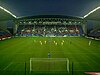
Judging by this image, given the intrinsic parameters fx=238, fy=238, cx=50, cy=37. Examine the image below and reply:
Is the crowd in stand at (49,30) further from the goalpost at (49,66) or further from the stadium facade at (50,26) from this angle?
the goalpost at (49,66)

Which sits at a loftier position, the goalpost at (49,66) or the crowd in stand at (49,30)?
the crowd in stand at (49,30)

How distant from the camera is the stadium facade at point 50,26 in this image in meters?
151

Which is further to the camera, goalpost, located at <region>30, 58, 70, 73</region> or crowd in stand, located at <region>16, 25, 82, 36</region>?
crowd in stand, located at <region>16, 25, 82, 36</region>

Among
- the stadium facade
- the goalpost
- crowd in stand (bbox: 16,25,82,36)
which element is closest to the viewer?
the goalpost

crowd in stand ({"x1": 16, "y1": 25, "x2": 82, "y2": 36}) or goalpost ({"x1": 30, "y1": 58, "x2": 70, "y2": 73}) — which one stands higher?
crowd in stand ({"x1": 16, "y1": 25, "x2": 82, "y2": 36})

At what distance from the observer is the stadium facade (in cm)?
15062

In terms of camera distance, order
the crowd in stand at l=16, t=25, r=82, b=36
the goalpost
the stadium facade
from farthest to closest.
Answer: the stadium facade
the crowd in stand at l=16, t=25, r=82, b=36
the goalpost

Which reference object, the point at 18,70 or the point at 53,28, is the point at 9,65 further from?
the point at 53,28

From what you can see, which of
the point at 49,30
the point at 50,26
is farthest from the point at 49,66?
the point at 50,26

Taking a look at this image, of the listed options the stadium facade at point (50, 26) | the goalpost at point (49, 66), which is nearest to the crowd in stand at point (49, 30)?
the stadium facade at point (50, 26)

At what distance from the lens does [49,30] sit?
157375 mm

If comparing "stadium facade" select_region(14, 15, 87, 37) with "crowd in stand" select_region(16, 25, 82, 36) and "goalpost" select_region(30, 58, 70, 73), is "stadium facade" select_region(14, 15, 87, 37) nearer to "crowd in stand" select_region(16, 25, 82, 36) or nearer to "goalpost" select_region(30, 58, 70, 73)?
"crowd in stand" select_region(16, 25, 82, 36)

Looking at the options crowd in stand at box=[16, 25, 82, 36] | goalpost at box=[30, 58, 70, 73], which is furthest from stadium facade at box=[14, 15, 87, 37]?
goalpost at box=[30, 58, 70, 73]

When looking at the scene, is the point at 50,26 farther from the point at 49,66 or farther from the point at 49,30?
the point at 49,66
